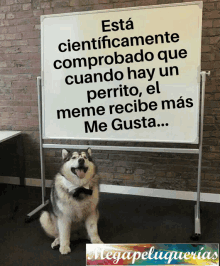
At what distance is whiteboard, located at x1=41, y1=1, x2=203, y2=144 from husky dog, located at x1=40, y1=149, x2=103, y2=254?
0.47 m

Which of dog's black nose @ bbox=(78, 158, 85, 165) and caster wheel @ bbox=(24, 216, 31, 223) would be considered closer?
dog's black nose @ bbox=(78, 158, 85, 165)

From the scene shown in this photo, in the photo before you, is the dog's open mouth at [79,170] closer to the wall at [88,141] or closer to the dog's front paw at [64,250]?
the dog's front paw at [64,250]

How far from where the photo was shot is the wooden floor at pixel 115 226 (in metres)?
1.78

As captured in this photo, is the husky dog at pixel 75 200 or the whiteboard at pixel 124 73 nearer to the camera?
the husky dog at pixel 75 200

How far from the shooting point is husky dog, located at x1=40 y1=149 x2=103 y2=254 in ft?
5.82

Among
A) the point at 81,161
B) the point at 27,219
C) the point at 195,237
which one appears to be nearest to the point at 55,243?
the point at 27,219

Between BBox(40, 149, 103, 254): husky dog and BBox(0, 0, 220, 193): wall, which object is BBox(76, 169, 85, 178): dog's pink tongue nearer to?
BBox(40, 149, 103, 254): husky dog

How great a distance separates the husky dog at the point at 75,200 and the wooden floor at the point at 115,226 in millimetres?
127

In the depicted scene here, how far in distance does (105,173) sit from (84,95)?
3.19 ft

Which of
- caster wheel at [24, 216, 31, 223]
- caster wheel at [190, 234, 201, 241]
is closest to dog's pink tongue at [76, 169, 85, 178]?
caster wheel at [24, 216, 31, 223]

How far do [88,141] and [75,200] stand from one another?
1.02 meters

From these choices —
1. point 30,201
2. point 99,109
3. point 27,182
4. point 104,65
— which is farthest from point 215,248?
point 27,182

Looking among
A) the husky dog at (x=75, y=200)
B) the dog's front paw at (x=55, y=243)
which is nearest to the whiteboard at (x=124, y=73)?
the husky dog at (x=75, y=200)

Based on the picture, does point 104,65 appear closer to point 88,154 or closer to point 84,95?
point 84,95
